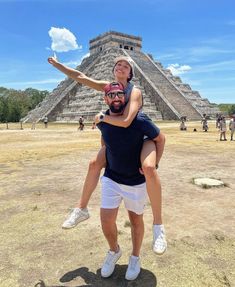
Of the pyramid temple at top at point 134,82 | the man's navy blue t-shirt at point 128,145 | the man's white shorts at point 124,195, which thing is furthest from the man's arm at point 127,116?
the pyramid temple at top at point 134,82

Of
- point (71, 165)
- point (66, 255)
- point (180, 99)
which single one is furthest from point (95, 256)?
point (180, 99)

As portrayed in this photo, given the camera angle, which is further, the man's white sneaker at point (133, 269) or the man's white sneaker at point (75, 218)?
the man's white sneaker at point (75, 218)

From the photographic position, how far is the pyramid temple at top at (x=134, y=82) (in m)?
55.1

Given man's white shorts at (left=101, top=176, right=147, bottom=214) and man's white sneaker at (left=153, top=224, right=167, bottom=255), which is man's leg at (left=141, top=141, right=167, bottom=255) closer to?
man's white sneaker at (left=153, top=224, right=167, bottom=255)

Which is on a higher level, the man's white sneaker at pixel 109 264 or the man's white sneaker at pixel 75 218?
the man's white sneaker at pixel 75 218

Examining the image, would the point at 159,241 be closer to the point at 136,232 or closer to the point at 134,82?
the point at 136,232

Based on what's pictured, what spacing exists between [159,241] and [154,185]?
0.66m

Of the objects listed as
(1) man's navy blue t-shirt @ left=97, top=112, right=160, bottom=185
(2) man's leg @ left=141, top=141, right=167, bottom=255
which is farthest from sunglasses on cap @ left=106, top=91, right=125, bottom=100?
(2) man's leg @ left=141, top=141, right=167, bottom=255

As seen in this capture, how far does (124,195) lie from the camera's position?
4.20 meters

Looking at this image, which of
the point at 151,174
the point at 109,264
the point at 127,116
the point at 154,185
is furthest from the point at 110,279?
the point at 127,116

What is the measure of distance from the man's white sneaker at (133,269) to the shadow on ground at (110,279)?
0.18ft

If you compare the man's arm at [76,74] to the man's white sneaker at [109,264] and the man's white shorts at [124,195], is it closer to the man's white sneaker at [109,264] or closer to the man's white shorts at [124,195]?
the man's white shorts at [124,195]

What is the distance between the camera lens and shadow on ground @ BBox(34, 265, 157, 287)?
4.07m

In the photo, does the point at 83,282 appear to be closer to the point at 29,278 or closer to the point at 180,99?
the point at 29,278
